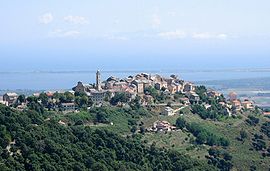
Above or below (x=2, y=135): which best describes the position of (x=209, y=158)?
below

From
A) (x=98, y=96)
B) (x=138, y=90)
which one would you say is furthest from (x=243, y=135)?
(x=138, y=90)

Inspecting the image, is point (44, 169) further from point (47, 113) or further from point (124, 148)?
point (47, 113)

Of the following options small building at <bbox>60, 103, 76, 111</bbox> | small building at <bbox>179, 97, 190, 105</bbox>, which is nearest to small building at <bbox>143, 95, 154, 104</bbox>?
small building at <bbox>179, 97, 190, 105</bbox>

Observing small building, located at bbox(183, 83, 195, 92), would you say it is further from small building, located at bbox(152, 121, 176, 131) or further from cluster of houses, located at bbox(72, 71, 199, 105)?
small building, located at bbox(152, 121, 176, 131)

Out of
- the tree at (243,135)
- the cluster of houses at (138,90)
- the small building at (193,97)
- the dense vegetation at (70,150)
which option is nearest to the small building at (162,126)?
the cluster of houses at (138,90)

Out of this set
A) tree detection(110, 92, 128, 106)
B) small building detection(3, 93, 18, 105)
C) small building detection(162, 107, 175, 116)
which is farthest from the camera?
tree detection(110, 92, 128, 106)

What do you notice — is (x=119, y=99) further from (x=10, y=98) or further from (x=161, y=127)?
(x=10, y=98)

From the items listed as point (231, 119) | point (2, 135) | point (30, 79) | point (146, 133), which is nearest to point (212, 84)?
point (30, 79)
